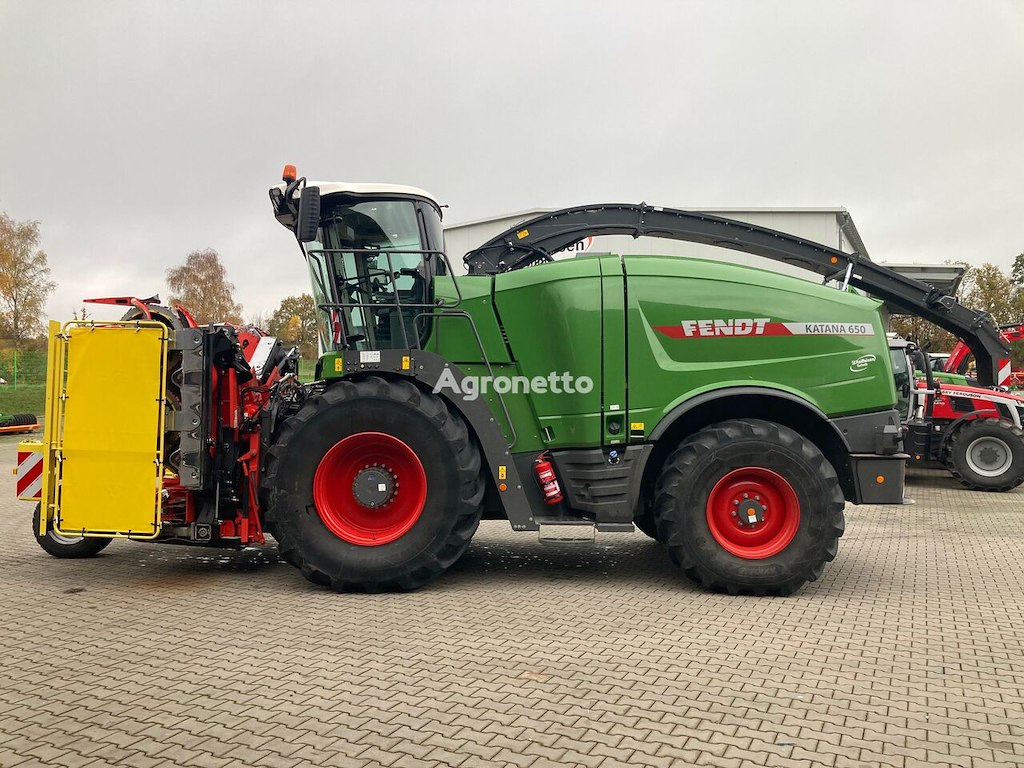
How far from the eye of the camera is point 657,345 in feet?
20.1

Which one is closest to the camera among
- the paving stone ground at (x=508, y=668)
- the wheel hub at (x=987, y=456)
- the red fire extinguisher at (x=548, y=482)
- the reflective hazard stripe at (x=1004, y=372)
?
the paving stone ground at (x=508, y=668)

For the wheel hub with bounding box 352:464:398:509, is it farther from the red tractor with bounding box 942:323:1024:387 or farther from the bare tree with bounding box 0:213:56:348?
the bare tree with bounding box 0:213:56:348

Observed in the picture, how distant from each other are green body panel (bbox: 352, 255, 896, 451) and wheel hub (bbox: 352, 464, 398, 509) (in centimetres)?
101

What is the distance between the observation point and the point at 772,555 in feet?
19.4

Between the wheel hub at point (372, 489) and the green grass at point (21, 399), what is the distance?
94.9 ft

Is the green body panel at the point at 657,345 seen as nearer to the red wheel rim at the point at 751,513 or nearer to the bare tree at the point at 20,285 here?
the red wheel rim at the point at 751,513

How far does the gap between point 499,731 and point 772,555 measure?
3141 millimetres

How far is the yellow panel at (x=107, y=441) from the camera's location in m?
5.91

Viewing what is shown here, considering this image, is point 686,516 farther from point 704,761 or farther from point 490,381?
point 704,761

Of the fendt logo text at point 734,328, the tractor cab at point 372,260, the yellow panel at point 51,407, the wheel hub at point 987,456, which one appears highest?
the tractor cab at point 372,260

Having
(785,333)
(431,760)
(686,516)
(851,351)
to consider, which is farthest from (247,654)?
(851,351)

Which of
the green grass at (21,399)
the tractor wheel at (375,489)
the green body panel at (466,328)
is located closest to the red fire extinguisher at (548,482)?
the tractor wheel at (375,489)

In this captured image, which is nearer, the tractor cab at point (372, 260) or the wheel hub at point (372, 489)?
the wheel hub at point (372, 489)

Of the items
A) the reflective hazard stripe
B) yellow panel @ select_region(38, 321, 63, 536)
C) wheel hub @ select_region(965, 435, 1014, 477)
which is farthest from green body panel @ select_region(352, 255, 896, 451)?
wheel hub @ select_region(965, 435, 1014, 477)
